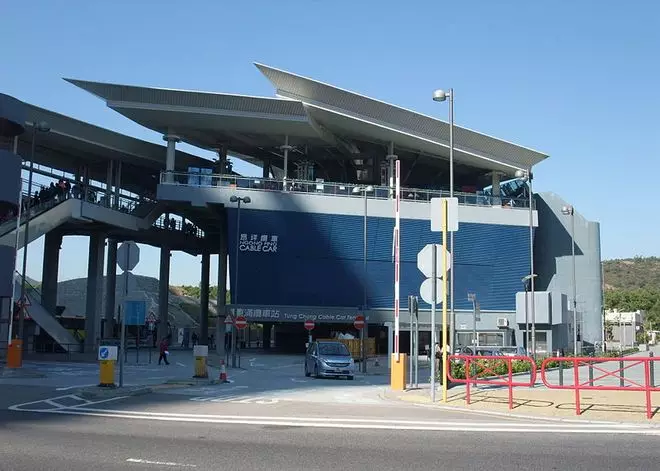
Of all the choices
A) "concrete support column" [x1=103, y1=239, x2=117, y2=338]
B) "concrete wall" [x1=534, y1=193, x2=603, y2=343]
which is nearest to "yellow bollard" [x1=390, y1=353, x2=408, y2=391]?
"concrete wall" [x1=534, y1=193, x2=603, y2=343]

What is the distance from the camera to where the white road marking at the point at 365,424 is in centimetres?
1250

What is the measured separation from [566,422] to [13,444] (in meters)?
9.73

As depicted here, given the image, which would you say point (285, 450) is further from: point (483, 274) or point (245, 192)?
point (483, 274)

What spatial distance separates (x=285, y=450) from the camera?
10.1 metres

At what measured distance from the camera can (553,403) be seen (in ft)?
54.0

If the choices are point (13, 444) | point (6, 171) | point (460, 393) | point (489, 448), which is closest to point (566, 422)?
point (489, 448)

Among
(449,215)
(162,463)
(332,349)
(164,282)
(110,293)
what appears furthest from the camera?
(110,293)

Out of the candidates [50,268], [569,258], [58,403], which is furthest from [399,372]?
[569,258]

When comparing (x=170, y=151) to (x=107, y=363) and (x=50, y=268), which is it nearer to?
(x=50, y=268)

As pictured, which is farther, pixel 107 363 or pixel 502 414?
pixel 107 363

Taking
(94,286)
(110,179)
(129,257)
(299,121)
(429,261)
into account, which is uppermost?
(299,121)

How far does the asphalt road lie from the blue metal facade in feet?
142

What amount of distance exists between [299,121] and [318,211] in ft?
24.5

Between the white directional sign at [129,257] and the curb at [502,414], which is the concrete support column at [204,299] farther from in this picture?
the curb at [502,414]
